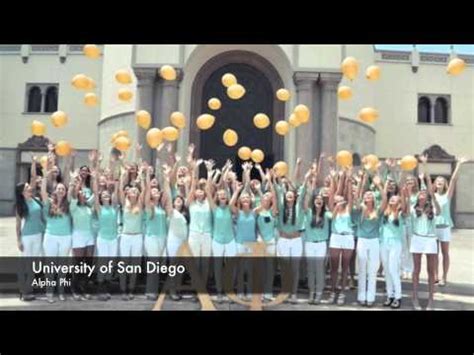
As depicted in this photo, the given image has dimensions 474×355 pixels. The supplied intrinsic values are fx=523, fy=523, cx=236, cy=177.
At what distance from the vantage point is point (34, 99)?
15.1m

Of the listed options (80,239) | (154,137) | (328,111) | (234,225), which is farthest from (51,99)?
(234,225)

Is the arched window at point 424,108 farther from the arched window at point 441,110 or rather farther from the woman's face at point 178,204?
the woman's face at point 178,204

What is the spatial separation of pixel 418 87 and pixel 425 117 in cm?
99

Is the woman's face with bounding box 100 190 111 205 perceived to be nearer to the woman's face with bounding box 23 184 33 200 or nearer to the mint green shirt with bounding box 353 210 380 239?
the woman's face with bounding box 23 184 33 200

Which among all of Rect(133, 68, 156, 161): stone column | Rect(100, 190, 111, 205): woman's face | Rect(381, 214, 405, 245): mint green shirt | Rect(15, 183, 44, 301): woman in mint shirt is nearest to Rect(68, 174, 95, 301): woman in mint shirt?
Rect(100, 190, 111, 205): woman's face

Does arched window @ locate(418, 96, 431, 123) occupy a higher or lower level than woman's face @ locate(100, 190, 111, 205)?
higher

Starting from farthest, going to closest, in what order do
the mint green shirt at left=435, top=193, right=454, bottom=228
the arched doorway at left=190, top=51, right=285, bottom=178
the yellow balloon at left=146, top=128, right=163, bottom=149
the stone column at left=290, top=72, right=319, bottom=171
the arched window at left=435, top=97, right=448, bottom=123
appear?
the arched window at left=435, top=97, right=448, bottom=123 → the arched doorway at left=190, top=51, right=285, bottom=178 → the stone column at left=290, top=72, right=319, bottom=171 → the yellow balloon at left=146, top=128, right=163, bottom=149 → the mint green shirt at left=435, top=193, right=454, bottom=228

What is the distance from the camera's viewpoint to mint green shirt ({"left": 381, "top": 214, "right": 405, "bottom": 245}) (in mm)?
6094

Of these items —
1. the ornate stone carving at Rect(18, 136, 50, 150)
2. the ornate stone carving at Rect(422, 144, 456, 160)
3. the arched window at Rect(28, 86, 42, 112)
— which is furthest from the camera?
the ornate stone carving at Rect(422, 144, 456, 160)

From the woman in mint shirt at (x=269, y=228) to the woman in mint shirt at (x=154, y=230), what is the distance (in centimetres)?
115

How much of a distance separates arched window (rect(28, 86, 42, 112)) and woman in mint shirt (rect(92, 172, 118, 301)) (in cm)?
956

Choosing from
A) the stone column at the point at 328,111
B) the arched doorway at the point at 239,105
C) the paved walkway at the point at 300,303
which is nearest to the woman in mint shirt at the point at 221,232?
the paved walkway at the point at 300,303
